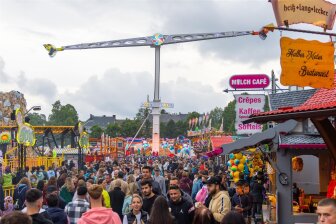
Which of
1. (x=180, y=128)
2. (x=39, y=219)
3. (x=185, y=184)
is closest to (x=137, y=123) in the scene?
(x=180, y=128)

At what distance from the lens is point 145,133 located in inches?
4596

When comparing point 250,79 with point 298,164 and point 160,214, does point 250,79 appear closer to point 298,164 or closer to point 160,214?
point 298,164

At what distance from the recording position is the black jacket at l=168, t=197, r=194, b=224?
24.2 feet

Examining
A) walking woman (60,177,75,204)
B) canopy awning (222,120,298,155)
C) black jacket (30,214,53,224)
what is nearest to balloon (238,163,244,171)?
canopy awning (222,120,298,155)

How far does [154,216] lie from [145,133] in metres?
111

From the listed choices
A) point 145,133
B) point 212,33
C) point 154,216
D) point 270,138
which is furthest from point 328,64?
point 145,133

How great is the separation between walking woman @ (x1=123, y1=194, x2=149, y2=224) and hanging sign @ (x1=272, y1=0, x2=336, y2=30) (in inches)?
129

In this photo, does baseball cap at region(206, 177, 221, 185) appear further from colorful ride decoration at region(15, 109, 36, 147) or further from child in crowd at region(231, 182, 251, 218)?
colorful ride decoration at region(15, 109, 36, 147)

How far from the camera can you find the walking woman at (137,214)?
7.35 metres

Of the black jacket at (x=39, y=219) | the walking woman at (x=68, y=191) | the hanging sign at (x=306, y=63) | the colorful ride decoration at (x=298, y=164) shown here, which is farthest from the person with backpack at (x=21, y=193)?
the colorful ride decoration at (x=298, y=164)

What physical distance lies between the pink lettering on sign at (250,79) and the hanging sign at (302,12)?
12.5m

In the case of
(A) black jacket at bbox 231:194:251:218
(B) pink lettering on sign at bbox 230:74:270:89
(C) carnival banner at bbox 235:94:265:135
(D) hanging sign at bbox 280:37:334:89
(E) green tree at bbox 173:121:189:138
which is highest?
(E) green tree at bbox 173:121:189:138

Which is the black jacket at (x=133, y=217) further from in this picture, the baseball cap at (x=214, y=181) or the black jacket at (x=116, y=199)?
the black jacket at (x=116, y=199)

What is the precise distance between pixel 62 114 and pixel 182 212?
142 m
